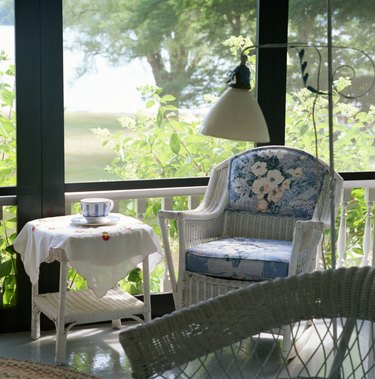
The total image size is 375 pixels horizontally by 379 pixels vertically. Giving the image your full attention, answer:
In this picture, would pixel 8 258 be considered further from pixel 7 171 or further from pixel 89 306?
pixel 89 306

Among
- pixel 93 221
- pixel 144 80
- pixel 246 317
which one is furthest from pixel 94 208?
pixel 246 317

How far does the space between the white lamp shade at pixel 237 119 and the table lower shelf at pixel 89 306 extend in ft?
5.15

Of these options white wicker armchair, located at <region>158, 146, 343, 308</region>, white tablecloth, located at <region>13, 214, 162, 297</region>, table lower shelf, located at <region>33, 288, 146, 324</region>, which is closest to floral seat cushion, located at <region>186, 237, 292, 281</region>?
white wicker armchair, located at <region>158, 146, 343, 308</region>

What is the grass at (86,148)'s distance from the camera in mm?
4398

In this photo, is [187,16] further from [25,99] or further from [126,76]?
[25,99]

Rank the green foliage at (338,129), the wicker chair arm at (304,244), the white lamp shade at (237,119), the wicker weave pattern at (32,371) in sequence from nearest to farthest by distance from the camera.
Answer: the white lamp shade at (237,119) → the wicker weave pattern at (32,371) → the wicker chair arm at (304,244) → the green foliage at (338,129)

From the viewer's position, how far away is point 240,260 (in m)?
3.80

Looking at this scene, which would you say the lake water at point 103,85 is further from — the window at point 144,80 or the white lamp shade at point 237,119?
the white lamp shade at point 237,119

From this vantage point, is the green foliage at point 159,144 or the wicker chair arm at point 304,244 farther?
the green foliage at point 159,144

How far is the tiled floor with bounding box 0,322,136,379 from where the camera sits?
12.5ft

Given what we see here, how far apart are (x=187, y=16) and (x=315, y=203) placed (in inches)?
47.9

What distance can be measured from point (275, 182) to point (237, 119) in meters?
1.74

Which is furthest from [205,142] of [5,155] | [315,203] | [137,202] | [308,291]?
[308,291]

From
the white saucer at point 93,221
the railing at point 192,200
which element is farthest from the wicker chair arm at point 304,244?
the white saucer at point 93,221
